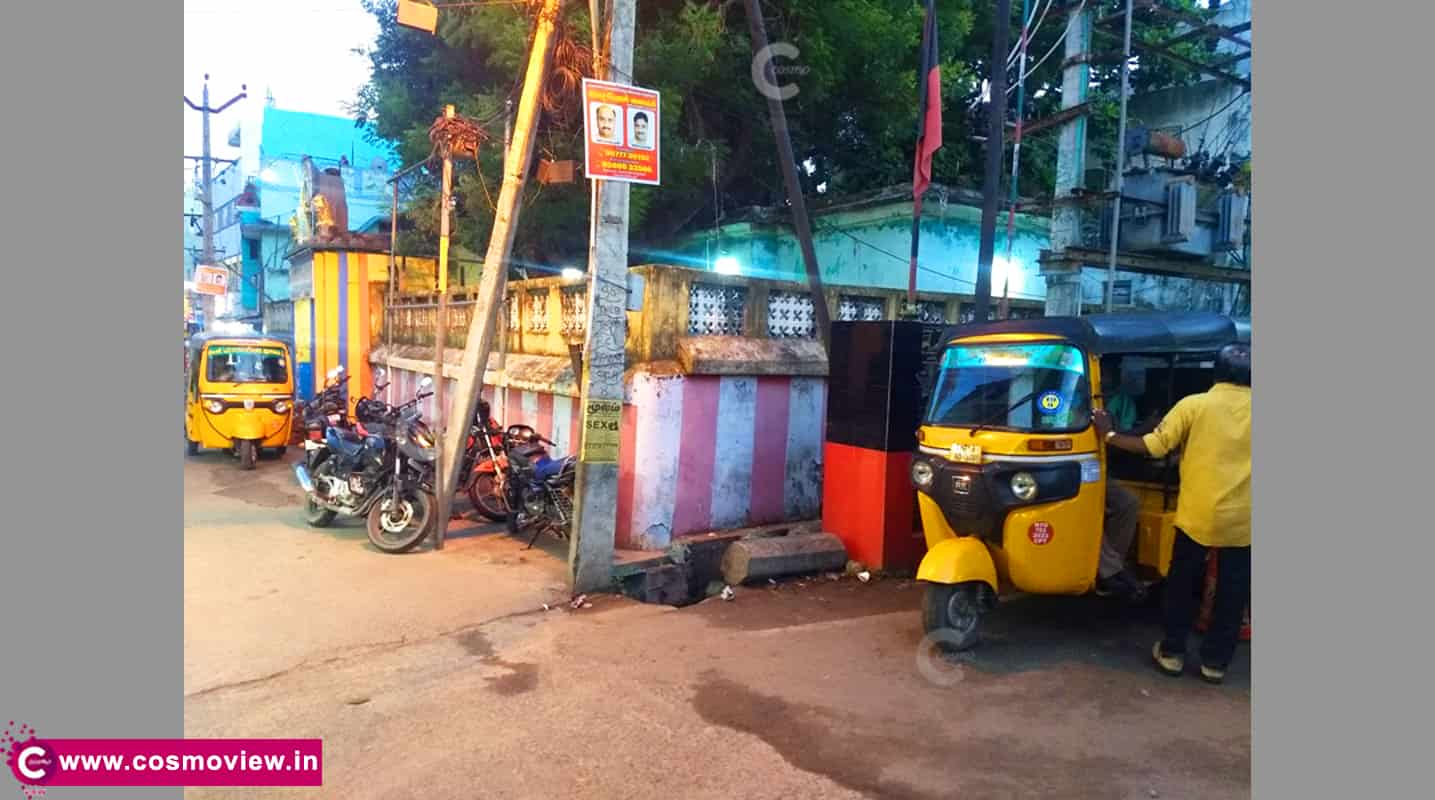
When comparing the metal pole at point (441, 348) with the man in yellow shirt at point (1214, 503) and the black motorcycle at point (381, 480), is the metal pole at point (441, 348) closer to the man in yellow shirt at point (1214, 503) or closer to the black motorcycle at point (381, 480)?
the black motorcycle at point (381, 480)

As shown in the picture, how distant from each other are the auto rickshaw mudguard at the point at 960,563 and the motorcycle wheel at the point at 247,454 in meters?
10.8

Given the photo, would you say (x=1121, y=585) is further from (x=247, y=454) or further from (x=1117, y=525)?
(x=247, y=454)

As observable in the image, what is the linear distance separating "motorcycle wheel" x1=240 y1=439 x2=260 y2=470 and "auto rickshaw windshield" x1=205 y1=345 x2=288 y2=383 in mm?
911

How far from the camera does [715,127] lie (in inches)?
490

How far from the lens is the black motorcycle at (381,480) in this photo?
305 inches

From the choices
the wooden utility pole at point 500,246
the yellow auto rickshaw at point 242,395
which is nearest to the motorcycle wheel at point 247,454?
the yellow auto rickshaw at point 242,395

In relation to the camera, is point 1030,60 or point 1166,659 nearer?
point 1166,659

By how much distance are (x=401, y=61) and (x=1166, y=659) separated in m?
12.7

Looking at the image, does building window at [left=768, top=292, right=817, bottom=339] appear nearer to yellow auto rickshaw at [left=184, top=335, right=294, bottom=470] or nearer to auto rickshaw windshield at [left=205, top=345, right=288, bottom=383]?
yellow auto rickshaw at [left=184, top=335, right=294, bottom=470]

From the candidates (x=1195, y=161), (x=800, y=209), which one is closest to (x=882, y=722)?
(x=800, y=209)

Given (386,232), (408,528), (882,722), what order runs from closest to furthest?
(882,722)
(408,528)
(386,232)

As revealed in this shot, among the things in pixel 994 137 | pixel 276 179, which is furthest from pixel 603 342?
pixel 276 179

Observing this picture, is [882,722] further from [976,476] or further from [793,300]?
[793,300]

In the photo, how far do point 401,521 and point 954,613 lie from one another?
4.95 m
